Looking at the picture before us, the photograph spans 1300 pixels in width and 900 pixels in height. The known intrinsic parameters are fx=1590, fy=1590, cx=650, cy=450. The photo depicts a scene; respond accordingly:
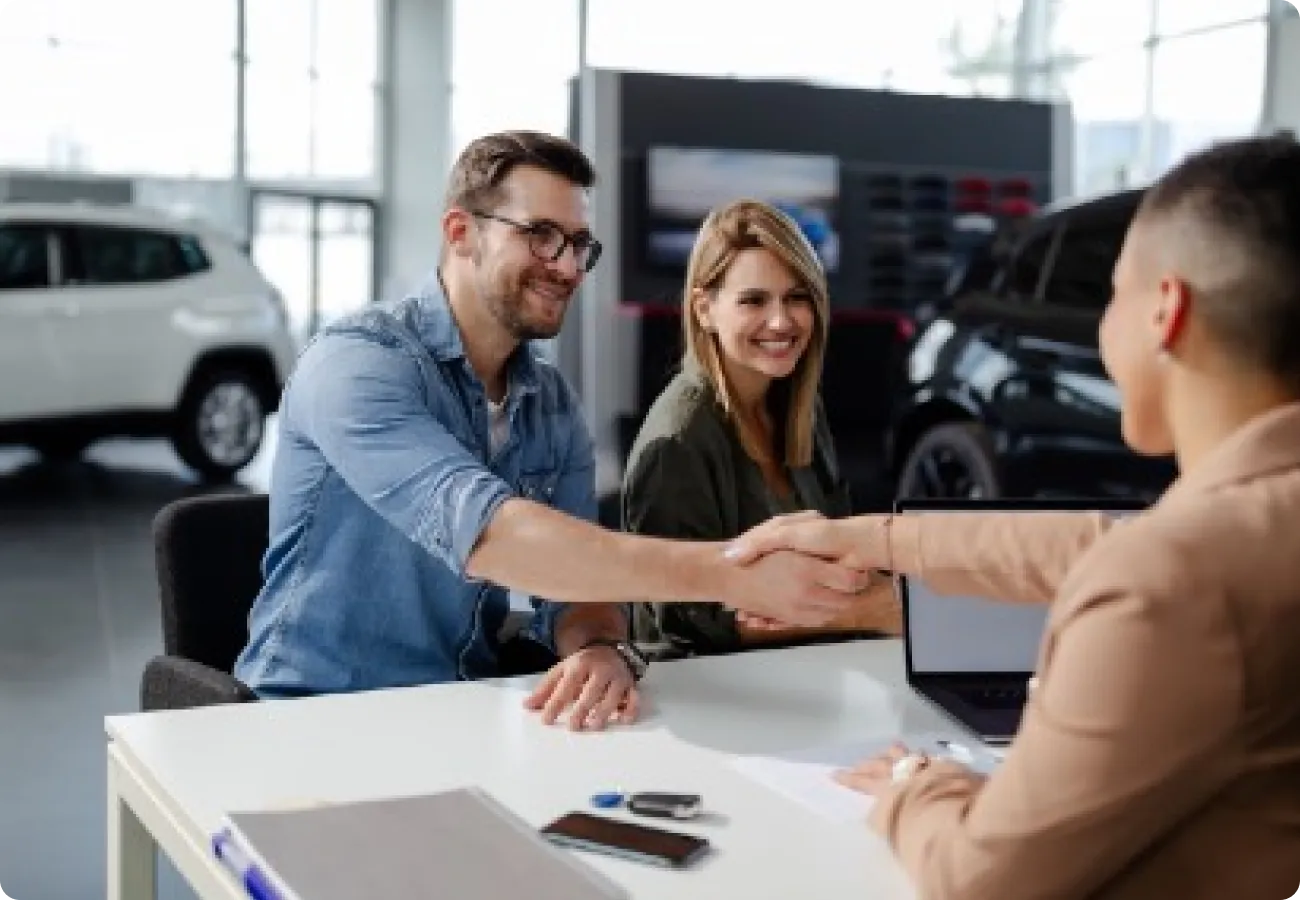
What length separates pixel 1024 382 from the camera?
507cm

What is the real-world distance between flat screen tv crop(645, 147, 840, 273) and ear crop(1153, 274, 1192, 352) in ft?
19.2

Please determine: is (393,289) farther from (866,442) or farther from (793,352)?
(793,352)

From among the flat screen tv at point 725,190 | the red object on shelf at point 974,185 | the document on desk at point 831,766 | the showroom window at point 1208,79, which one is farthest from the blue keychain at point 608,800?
the showroom window at point 1208,79

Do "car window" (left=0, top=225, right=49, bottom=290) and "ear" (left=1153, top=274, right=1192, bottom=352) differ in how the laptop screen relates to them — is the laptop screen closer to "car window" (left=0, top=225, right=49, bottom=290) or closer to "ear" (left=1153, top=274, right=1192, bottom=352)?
"ear" (left=1153, top=274, right=1192, bottom=352)

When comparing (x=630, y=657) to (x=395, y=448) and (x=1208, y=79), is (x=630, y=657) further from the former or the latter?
(x=1208, y=79)

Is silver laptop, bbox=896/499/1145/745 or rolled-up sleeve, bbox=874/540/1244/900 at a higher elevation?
rolled-up sleeve, bbox=874/540/1244/900

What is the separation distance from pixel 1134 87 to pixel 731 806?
12.8m

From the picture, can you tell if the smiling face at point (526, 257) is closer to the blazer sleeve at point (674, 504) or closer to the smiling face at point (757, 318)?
the blazer sleeve at point (674, 504)

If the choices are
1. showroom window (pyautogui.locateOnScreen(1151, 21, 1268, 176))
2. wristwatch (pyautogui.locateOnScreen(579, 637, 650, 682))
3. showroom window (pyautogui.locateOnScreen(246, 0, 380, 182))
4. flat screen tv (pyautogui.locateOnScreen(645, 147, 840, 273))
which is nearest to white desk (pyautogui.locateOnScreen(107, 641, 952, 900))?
wristwatch (pyautogui.locateOnScreen(579, 637, 650, 682))

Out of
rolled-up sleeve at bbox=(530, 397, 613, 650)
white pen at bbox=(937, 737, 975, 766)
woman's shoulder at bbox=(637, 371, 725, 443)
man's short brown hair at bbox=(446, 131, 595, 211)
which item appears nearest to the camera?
white pen at bbox=(937, 737, 975, 766)

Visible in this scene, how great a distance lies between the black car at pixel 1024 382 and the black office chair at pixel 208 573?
296cm

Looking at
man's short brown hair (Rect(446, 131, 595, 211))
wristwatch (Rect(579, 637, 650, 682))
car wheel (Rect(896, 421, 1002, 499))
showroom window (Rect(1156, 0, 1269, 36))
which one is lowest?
car wheel (Rect(896, 421, 1002, 499))

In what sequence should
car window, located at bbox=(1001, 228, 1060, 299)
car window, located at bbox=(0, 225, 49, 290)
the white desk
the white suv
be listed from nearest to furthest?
1. the white desk
2. car window, located at bbox=(1001, 228, 1060, 299)
3. car window, located at bbox=(0, 225, 49, 290)
4. the white suv

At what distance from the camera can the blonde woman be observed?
2.43 meters
